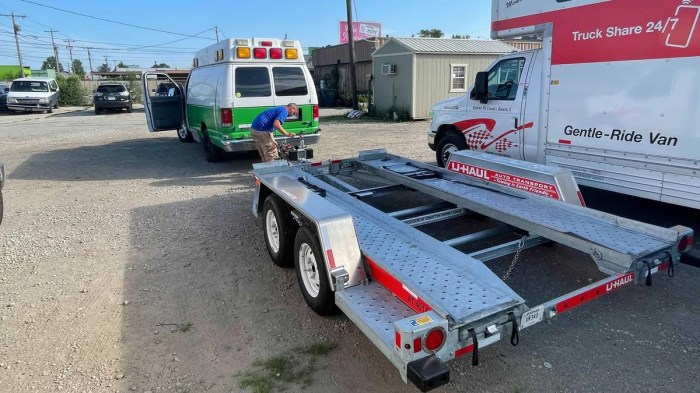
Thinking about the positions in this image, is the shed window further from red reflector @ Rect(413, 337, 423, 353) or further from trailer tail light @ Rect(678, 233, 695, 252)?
red reflector @ Rect(413, 337, 423, 353)

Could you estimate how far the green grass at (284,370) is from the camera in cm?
300

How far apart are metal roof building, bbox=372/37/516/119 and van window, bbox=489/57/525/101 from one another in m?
12.1

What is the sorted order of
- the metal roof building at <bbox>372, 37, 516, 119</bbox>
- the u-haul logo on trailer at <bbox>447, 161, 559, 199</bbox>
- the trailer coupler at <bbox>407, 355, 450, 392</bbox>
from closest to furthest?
the trailer coupler at <bbox>407, 355, 450, 392</bbox> → the u-haul logo on trailer at <bbox>447, 161, 559, 199</bbox> → the metal roof building at <bbox>372, 37, 516, 119</bbox>

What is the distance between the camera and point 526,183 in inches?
187

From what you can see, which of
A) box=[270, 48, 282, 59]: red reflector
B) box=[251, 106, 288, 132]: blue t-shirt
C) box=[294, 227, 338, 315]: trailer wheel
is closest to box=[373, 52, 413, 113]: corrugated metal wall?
box=[270, 48, 282, 59]: red reflector

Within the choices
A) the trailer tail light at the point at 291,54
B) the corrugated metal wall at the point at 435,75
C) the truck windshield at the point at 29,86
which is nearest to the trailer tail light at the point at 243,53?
the trailer tail light at the point at 291,54

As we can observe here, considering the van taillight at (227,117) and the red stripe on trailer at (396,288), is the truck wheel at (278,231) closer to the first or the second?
the red stripe on trailer at (396,288)

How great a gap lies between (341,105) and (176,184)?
2132 centimetres

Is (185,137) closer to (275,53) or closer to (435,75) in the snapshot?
(275,53)

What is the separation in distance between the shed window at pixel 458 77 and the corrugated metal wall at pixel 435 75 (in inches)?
4.6

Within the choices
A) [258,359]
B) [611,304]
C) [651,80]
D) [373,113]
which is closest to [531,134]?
[651,80]

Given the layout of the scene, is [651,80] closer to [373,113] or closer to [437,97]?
[437,97]

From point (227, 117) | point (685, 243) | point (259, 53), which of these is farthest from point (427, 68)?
point (685, 243)

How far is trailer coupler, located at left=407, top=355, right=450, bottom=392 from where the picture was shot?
215 centimetres
